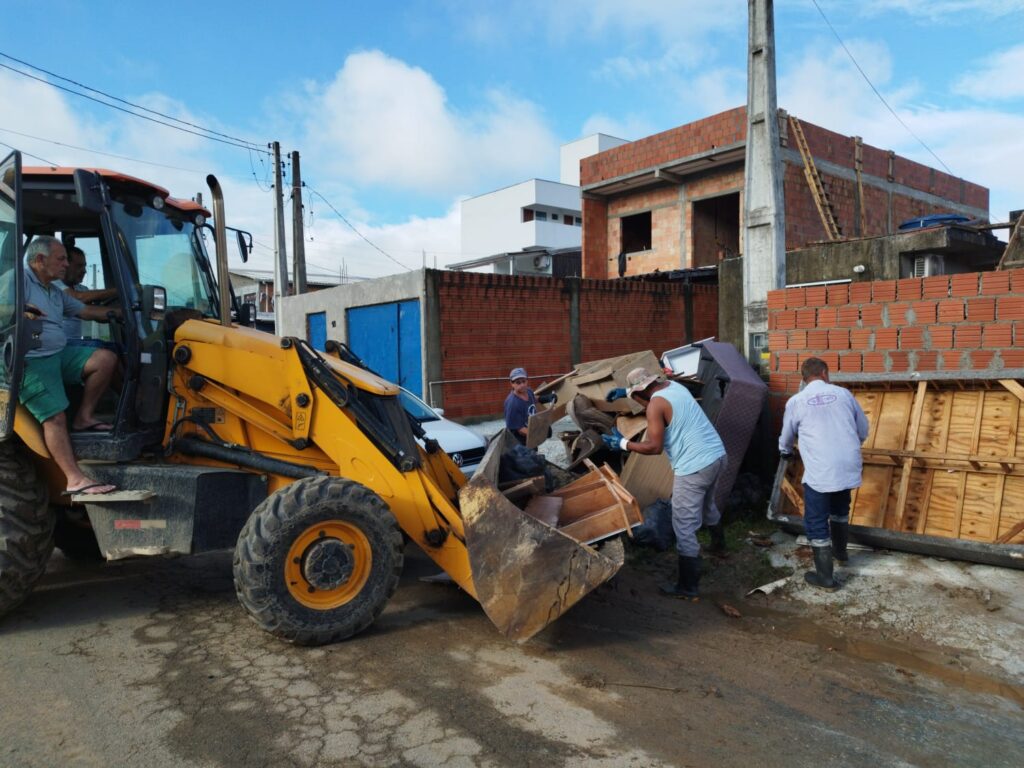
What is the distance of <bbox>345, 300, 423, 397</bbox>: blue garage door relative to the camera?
13914 millimetres

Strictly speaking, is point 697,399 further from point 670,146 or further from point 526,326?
point 670,146

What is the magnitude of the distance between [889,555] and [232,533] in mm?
4834

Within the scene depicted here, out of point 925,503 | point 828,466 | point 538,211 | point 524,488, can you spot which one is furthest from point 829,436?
point 538,211

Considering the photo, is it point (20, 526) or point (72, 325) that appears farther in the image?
point (72, 325)

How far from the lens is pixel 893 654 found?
4.39 meters

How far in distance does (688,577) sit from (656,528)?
2.88 feet

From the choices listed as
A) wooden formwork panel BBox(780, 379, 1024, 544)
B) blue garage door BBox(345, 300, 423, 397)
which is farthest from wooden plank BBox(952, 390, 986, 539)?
blue garage door BBox(345, 300, 423, 397)

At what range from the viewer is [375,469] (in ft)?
15.4

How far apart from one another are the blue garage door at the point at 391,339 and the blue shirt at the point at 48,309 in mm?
9036

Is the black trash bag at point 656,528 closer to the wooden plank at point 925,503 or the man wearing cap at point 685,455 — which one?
the man wearing cap at point 685,455

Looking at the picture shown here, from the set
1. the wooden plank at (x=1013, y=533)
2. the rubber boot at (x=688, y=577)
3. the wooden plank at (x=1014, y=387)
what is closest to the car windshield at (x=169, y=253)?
the rubber boot at (x=688, y=577)

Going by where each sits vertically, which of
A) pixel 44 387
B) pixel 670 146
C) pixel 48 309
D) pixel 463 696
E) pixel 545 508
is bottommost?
pixel 463 696

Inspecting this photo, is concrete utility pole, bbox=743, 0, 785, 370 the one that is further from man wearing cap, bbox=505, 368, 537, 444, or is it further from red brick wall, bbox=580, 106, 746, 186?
red brick wall, bbox=580, 106, 746, 186

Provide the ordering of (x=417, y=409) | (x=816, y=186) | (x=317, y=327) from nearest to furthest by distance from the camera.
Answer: (x=417, y=409)
(x=317, y=327)
(x=816, y=186)
